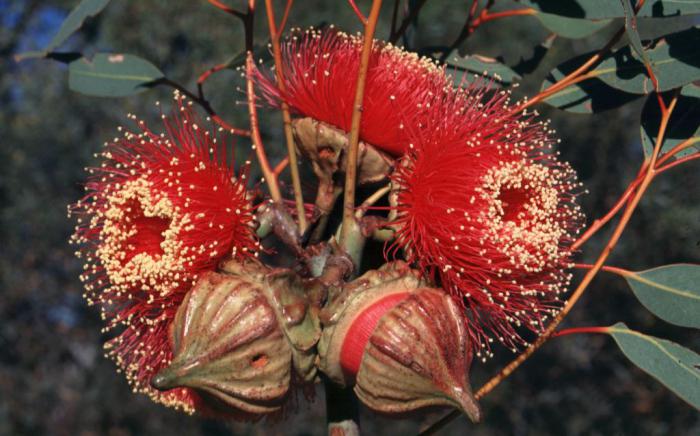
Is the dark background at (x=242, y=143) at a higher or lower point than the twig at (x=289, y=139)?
lower

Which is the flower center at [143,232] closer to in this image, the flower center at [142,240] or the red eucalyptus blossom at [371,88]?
the flower center at [142,240]

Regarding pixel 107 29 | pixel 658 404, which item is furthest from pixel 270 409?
pixel 107 29

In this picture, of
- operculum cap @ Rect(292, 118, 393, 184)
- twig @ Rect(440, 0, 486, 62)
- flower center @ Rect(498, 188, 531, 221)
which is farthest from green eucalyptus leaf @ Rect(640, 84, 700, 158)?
operculum cap @ Rect(292, 118, 393, 184)

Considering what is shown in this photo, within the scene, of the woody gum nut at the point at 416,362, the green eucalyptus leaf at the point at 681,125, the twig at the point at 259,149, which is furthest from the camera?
the green eucalyptus leaf at the point at 681,125

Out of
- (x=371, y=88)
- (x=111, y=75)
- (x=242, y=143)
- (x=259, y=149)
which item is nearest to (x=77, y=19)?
(x=111, y=75)

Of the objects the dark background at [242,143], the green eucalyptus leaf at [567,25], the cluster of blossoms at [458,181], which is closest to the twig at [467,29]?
the green eucalyptus leaf at [567,25]
